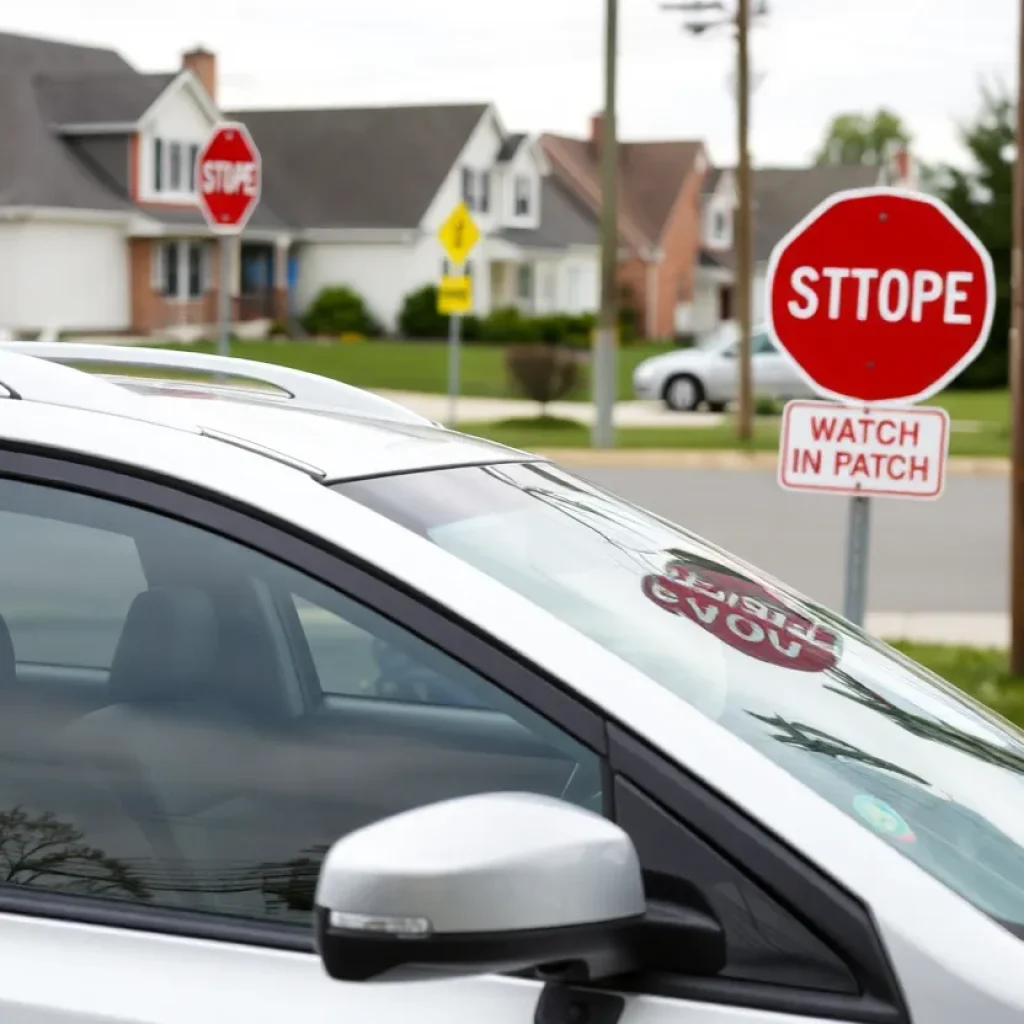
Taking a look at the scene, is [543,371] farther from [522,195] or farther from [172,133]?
[522,195]

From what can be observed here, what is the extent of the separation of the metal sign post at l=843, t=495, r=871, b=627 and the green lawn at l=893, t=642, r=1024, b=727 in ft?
7.94

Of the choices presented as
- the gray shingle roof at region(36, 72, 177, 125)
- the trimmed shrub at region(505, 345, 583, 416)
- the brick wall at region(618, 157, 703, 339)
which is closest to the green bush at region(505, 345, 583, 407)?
the trimmed shrub at region(505, 345, 583, 416)

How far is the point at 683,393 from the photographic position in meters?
34.9

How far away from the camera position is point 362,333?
55281mm

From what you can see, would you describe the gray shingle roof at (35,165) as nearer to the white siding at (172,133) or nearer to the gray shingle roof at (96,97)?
the gray shingle roof at (96,97)

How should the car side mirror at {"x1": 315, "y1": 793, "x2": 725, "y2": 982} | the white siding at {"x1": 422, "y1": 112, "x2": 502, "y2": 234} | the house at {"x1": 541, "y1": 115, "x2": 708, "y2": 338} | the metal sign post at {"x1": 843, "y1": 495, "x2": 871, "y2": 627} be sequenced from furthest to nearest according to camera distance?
the house at {"x1": 541, "y1": 115, "x2": 708, "y2": 338}
the white siding at {"x1": 422, "y1": 112, "x2": 502, "y2": 234}
the metal sign post at {"x1": 843, "y1": 495, "x2": 871, "y2": 627}
the car side mirror at {"x1": 315, "y1": 793, "x2": 725, "y2": 982}

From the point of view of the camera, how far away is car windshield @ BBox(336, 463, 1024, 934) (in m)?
2.18

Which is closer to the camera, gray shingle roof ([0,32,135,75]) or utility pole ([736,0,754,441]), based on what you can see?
utility pole ([736,0,754,441])

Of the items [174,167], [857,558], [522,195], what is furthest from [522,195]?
[857,558]

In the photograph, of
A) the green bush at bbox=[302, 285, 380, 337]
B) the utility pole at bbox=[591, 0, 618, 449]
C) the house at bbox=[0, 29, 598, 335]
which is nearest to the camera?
the utility pole at bbox=[591, 0, 618, 449]

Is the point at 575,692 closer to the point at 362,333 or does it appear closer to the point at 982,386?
the point at 982,386

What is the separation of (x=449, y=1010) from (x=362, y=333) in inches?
2119

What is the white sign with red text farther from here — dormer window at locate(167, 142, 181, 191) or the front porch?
dormer window at locate(167, 142, 181, 191)

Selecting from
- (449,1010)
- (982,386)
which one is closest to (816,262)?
(449,1010)
